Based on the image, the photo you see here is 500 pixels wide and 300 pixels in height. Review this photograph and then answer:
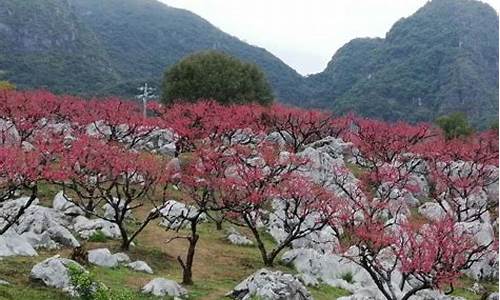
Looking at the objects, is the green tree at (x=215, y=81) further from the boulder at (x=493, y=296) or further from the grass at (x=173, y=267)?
the boulder at (x=493, y=296)

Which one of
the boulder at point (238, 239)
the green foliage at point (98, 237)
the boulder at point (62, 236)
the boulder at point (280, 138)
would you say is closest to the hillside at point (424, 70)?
the boulder at point (280, 138)

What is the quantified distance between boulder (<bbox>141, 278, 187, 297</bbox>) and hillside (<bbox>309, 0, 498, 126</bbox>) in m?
98.2

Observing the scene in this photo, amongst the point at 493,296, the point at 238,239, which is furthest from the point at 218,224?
the point at 493,296

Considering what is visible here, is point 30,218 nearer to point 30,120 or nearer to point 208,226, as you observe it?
point 208,226

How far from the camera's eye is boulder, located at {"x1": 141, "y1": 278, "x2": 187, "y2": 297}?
21719 millimetres

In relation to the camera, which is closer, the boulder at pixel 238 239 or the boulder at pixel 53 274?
the boulder at pixel 53 274

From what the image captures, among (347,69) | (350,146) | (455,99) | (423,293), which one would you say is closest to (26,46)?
(347,69)

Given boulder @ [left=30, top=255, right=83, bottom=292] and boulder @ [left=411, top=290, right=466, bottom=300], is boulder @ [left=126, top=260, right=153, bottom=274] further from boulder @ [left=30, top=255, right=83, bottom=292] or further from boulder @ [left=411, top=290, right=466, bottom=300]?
boulder @ [left=411, top=290, right=466, bottom=300]

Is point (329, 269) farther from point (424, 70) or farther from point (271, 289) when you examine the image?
point (424, 70)

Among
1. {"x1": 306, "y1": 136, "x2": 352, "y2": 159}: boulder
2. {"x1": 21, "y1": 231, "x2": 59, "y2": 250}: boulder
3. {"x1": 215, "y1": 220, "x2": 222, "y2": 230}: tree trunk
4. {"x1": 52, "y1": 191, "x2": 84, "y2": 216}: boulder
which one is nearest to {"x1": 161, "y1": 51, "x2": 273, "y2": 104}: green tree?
{"x1": 306, "y1": 136, "x2": 352, "y2": 159}: boulder

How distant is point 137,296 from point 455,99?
116 meters

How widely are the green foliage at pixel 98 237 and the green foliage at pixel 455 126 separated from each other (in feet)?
181

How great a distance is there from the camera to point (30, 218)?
27969 millimetres

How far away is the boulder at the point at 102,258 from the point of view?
24719 mm
